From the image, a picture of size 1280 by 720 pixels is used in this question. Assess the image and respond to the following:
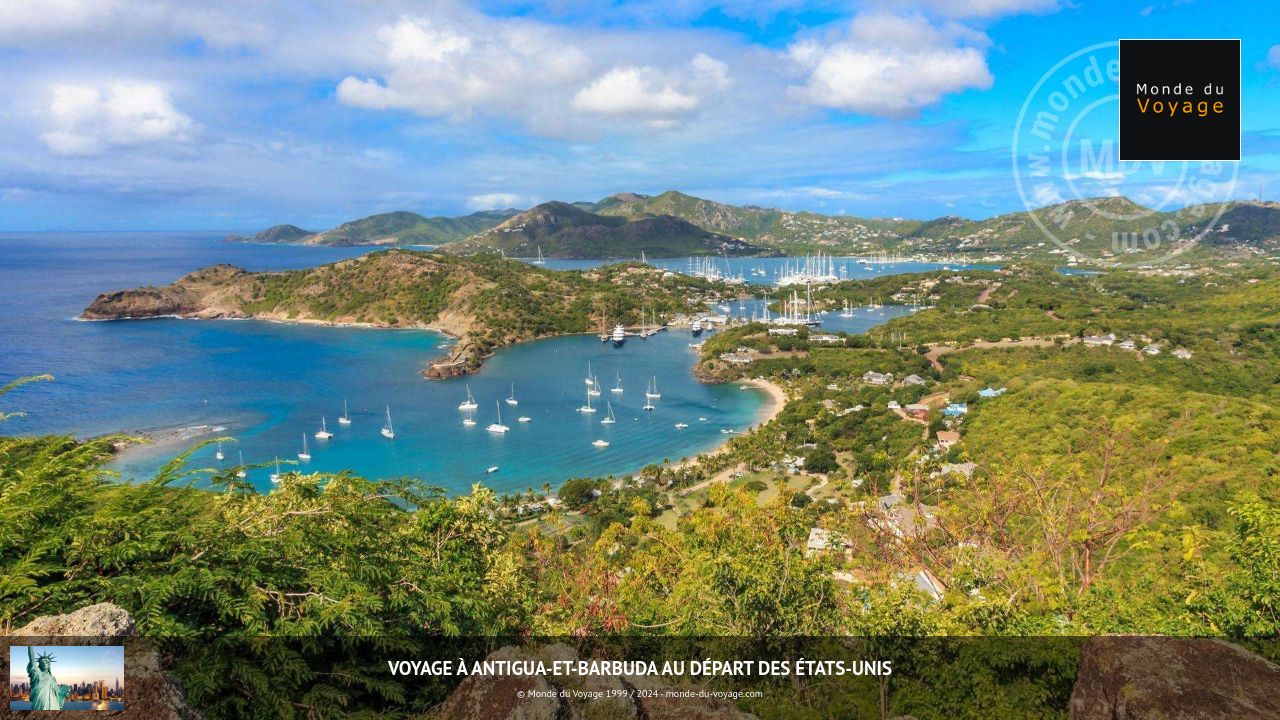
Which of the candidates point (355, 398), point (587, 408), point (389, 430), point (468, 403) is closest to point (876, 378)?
point (587, 408)

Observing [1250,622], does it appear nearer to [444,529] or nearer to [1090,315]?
[444,529]

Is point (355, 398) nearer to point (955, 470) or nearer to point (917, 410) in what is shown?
point (917, 410)

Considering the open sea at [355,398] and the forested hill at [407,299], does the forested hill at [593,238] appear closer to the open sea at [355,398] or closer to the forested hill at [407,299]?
the forested hill at [407,299]

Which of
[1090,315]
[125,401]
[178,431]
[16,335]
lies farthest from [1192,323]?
[16,335]

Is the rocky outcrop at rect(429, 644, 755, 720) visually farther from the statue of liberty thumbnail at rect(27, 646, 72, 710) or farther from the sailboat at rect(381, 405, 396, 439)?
the sailboat at rect(381, 405, 396, 439)

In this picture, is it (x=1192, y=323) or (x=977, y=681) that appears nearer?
(x=977, y=681)

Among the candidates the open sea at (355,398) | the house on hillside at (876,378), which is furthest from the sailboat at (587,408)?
the house on hillside at (876,378)
